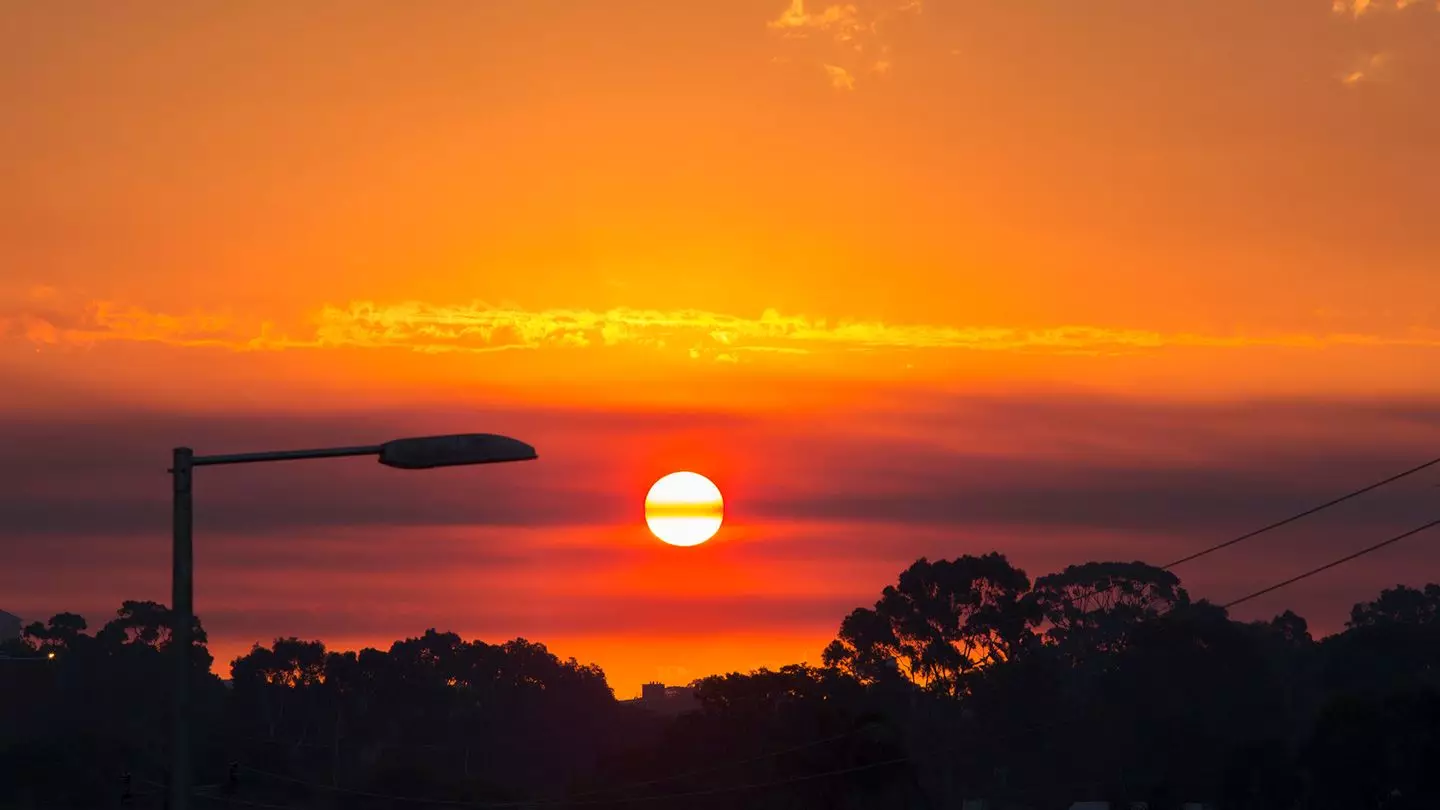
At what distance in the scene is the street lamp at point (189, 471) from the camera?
1941 centimetres

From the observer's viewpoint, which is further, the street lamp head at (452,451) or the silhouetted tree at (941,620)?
the silhouetted tree at (941,620)

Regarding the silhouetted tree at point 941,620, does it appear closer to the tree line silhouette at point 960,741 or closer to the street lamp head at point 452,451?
the tree line silhouette at point 960,741

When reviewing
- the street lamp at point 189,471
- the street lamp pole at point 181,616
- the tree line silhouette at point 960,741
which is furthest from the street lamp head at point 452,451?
the tree line silhouette at point 960,741

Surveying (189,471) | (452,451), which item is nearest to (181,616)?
(189,471)

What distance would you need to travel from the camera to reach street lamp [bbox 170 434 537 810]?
19406 mm

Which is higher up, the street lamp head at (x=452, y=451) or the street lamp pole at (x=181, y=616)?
the street lamp head at (x=452, y=451)

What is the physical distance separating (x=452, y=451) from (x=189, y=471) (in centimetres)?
292

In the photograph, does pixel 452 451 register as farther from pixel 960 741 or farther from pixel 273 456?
pixel 960 741

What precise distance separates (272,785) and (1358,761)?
98.0 m

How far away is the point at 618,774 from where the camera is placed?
449 feet

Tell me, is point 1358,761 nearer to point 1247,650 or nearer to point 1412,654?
point 1247,650

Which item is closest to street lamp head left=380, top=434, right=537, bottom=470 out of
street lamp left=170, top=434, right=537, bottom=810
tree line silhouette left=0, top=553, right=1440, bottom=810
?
street lamp left=170, top=434, right=537, bottom=810

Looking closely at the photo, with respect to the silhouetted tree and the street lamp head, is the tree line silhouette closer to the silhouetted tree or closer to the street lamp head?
the silhouetted tree

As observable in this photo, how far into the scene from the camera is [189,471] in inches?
786
